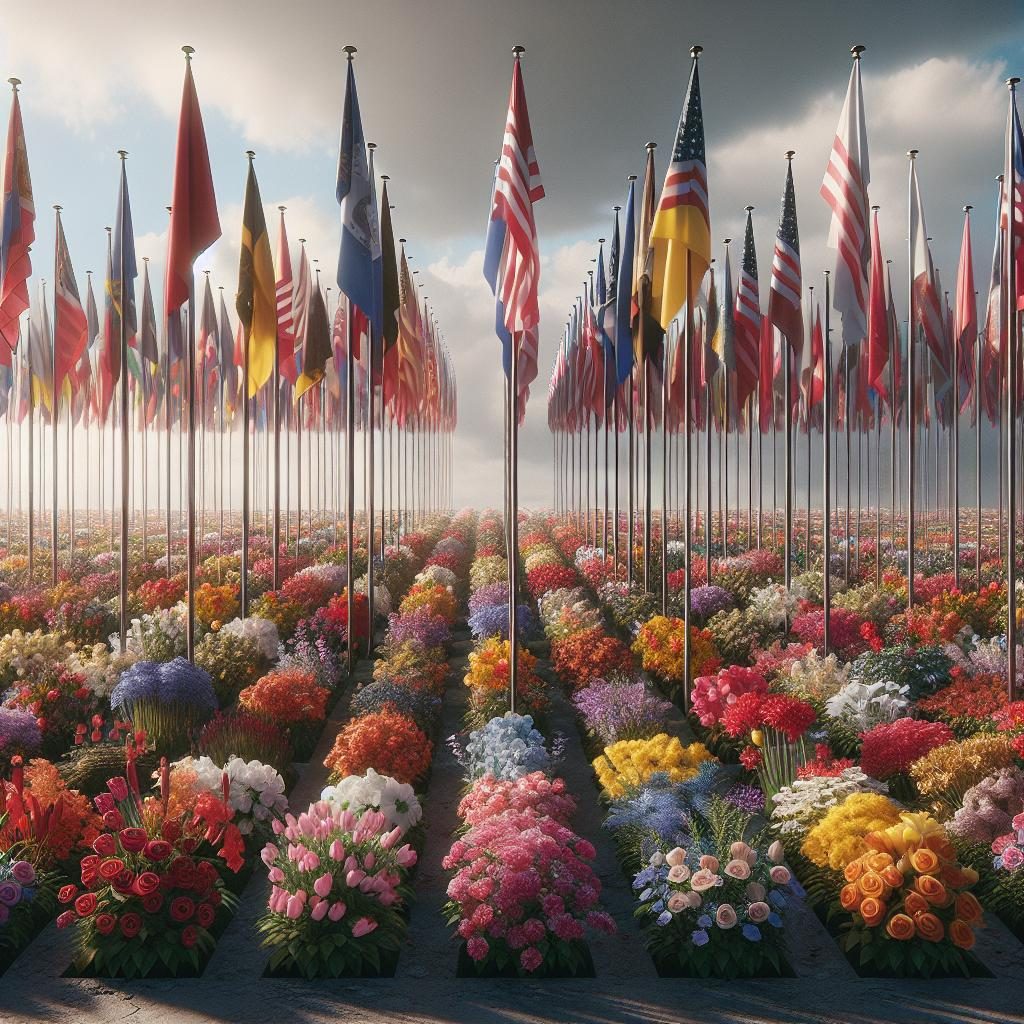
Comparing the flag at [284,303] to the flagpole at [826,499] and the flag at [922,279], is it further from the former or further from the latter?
the flag at [922,279]

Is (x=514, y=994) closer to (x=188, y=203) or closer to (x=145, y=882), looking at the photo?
(x=145, y=882)

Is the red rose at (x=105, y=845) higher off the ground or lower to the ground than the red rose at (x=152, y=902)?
higher

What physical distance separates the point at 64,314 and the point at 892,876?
67.3 ft

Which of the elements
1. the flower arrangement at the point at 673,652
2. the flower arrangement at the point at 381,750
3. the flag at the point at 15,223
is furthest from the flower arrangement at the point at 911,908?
the flag at the point at 15,223

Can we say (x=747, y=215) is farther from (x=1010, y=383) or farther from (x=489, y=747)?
(x=489, y=747)

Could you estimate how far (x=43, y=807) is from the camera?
8.50m

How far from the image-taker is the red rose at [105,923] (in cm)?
698

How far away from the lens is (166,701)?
1248 centimetres

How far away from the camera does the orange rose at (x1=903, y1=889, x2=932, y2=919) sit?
685cm

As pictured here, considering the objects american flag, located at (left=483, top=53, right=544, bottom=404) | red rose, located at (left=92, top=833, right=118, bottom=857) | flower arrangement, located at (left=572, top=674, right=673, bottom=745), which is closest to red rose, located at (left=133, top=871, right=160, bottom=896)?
red rose, located at (left=92, top=833, right=118, bottom=857)

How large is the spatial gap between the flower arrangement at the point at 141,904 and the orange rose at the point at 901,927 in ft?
16.2

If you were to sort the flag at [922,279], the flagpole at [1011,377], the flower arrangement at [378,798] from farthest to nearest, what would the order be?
the flag at [922,279], the flagpole at [1011,377], the flower arrangement at [378,798]

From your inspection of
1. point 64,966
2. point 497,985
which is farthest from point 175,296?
point 497,985

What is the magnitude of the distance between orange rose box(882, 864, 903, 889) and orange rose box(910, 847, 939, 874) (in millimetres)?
150
